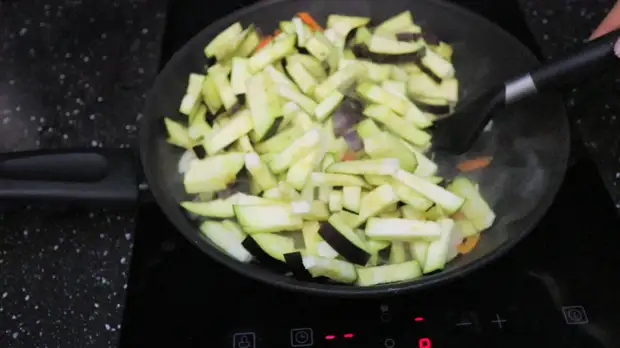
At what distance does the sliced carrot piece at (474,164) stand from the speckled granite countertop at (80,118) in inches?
6.5

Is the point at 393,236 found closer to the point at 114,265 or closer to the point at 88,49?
the point at 114,265

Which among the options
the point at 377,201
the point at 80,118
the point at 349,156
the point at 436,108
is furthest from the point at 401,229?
the point at 80,118

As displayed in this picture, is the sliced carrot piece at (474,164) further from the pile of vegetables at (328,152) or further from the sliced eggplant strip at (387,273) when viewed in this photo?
the sliced eggplant strip at (387,273)

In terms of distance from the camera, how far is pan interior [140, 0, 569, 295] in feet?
2.59

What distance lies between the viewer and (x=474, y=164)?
3.18ft

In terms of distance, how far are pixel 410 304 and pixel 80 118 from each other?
0.56m

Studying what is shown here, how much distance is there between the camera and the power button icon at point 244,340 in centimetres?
79

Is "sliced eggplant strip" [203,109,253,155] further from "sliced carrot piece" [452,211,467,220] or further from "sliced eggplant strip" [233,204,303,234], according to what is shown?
"sliced carrot piece" [452,211,467,220]

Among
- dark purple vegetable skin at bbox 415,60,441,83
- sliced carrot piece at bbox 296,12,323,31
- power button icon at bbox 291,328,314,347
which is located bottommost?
power button icon at bbox 291,328,314,347

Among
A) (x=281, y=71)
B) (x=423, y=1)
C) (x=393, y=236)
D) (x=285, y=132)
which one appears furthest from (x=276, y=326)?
(x=423, y=1)

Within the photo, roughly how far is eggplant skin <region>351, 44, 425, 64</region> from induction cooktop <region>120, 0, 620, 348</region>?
32 cm

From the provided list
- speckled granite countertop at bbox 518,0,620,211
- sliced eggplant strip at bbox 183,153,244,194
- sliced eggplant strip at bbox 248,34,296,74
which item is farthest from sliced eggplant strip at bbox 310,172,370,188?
speckled granite countertop at bbox 518,0,620,211

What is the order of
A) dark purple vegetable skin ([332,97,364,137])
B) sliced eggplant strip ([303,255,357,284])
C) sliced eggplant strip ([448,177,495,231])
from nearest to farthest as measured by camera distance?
1. sliced eggplant strip ([303,255,357,284])
2. sliced eggplant strip ([448,177,495,231])
3. dark purple vegetable skin ([332,97,364,137])

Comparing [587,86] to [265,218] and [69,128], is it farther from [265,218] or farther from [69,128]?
[69,128]
